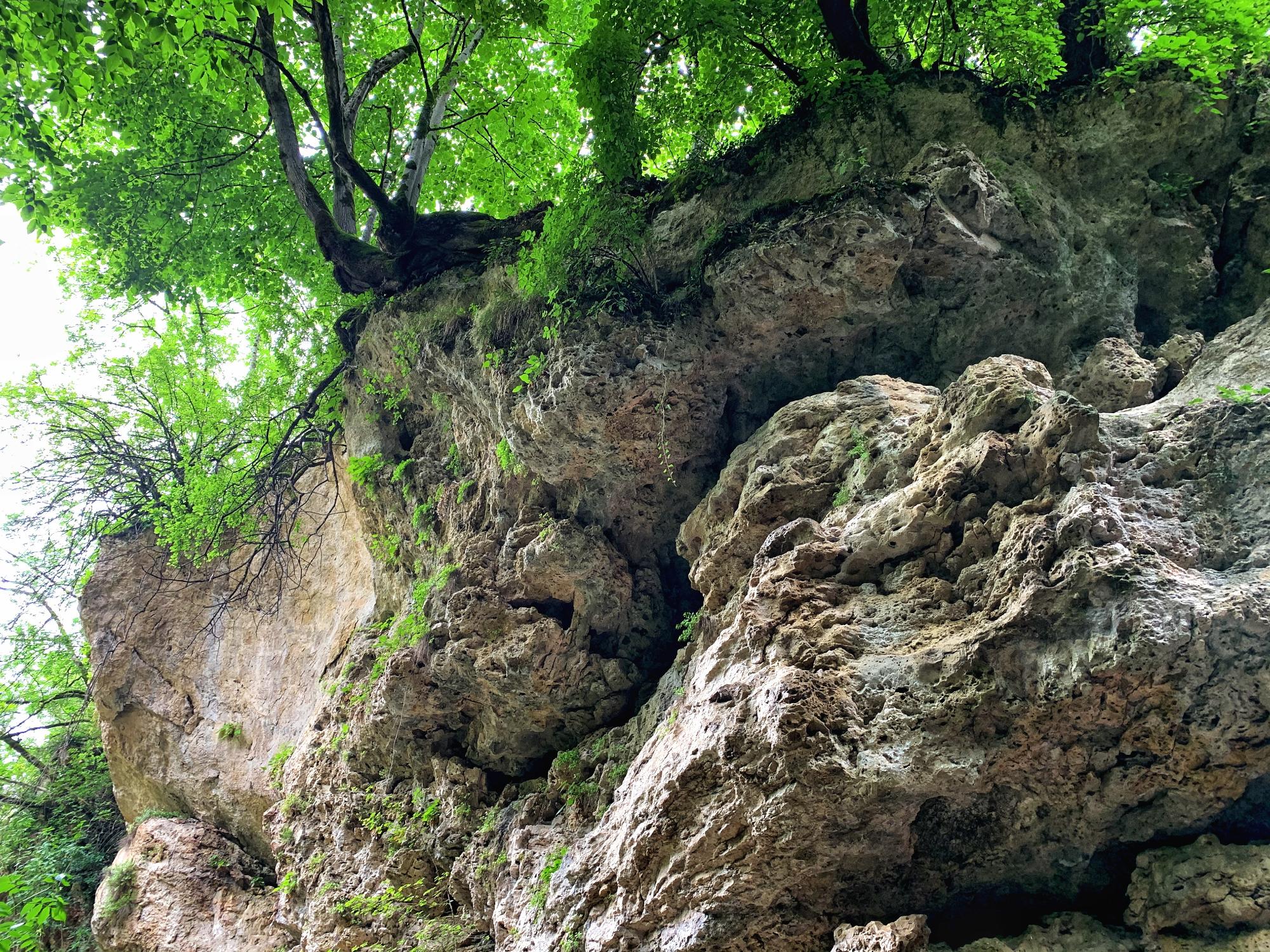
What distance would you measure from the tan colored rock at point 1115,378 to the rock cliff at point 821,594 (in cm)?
3

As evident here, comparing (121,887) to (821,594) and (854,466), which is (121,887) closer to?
(821,594)

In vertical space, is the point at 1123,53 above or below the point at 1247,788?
above

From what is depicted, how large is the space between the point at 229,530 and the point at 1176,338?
38.7ft

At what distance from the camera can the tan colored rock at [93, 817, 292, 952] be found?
8.48m

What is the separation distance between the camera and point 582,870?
4.93m

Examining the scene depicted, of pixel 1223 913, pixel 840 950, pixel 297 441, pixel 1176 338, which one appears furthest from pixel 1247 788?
pixel 297 441

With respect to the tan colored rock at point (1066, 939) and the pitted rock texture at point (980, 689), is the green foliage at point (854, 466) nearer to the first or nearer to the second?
the pitted rock texture at point (980, 689)

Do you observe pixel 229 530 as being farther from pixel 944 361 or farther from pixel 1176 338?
pixel 1176 338

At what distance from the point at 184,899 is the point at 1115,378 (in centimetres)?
1069

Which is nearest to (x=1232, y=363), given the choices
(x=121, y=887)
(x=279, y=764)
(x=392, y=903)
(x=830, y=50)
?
(x=830, y=50)

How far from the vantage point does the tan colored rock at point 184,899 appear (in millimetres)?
8477

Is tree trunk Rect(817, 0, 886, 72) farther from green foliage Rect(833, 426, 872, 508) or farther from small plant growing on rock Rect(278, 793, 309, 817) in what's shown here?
small plant growing on rock Rect(278, 793, 309, 817)

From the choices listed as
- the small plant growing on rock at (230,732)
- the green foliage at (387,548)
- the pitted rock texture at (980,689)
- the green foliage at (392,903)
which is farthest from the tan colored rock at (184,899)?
the pitted rock texture at (980,689)

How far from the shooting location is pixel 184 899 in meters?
8.87
